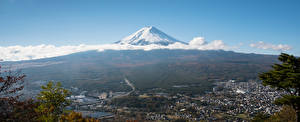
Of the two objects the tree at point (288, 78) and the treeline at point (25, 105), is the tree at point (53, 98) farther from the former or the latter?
the tree at point (288, 78)

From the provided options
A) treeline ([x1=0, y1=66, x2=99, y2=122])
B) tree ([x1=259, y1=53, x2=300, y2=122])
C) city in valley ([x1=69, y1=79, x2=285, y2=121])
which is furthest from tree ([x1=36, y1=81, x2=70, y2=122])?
city in valley ([x1=69, y1=79, x2=285, y2=121])

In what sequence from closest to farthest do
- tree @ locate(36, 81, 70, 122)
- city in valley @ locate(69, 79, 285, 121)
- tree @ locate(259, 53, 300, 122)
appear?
tree @ locate(259, 53, 300, 122) → tree @ locate(36, 81, 70, 122) → city in valley @ locate(69, 79, 285, 121)

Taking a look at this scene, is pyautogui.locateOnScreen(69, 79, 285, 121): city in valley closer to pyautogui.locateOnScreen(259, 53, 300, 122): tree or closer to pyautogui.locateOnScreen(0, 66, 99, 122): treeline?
pyautogui.locateOnScreen(259, 53, 300, 122): tree

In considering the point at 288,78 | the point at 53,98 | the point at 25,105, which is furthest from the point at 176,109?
the point at 25,105

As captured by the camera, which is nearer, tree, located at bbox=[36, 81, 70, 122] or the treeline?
the treeline

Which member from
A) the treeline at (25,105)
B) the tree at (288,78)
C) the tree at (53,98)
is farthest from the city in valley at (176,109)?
the treeline at (25,105)

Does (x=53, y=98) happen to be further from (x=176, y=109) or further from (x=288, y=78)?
(x=176, y=109)

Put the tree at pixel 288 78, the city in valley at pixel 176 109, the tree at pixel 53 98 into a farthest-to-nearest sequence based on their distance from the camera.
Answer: the city in valley at pixel 176 109 < the tree at pixel 53 98 < the tree at pixel 288 78

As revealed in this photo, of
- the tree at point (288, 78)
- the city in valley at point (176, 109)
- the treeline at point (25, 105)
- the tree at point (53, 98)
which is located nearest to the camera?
the treeline at point (25, 105)
